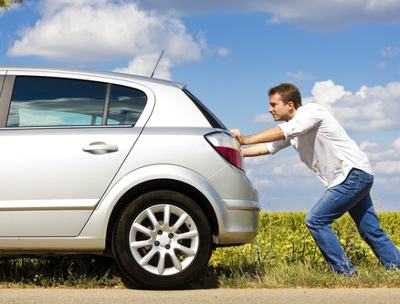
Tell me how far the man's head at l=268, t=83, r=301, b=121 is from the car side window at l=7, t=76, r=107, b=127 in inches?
72.4

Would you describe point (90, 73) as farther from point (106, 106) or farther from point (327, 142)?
point (327, 142)

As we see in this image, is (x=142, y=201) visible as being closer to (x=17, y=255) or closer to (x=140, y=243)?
(x=140, y=243)

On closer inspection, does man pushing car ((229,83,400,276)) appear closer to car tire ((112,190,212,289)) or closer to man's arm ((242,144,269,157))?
man's arm ((242,144,269,157))

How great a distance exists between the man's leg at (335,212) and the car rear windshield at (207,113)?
52.2 inches

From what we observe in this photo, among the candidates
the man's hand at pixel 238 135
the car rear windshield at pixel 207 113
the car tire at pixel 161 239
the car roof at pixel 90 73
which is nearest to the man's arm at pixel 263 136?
the man's hand at pixel 238 135

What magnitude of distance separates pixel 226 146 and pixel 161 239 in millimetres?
1010

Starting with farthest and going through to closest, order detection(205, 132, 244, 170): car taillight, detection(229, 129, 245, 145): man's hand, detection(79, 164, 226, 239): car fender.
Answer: detection(229, 129, 245, 145): man's hand < detection(205, 132, 244, 170): car taillight < detection(79, 164, 226, 239): car fender

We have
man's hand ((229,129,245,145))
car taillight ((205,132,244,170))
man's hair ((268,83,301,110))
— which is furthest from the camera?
Answer: man's hair ((268,83,301,110))

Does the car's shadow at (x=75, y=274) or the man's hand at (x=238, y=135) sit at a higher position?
the man's hand at (x=238, y=135)

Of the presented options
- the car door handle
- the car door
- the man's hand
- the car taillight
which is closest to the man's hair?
the man's hand

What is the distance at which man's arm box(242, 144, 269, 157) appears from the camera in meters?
4.88

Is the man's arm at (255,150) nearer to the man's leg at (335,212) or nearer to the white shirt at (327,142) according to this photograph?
the white shirt at (327,142)

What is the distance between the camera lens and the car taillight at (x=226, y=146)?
3.99 metres

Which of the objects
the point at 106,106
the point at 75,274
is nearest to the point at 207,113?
the point at 106,106
